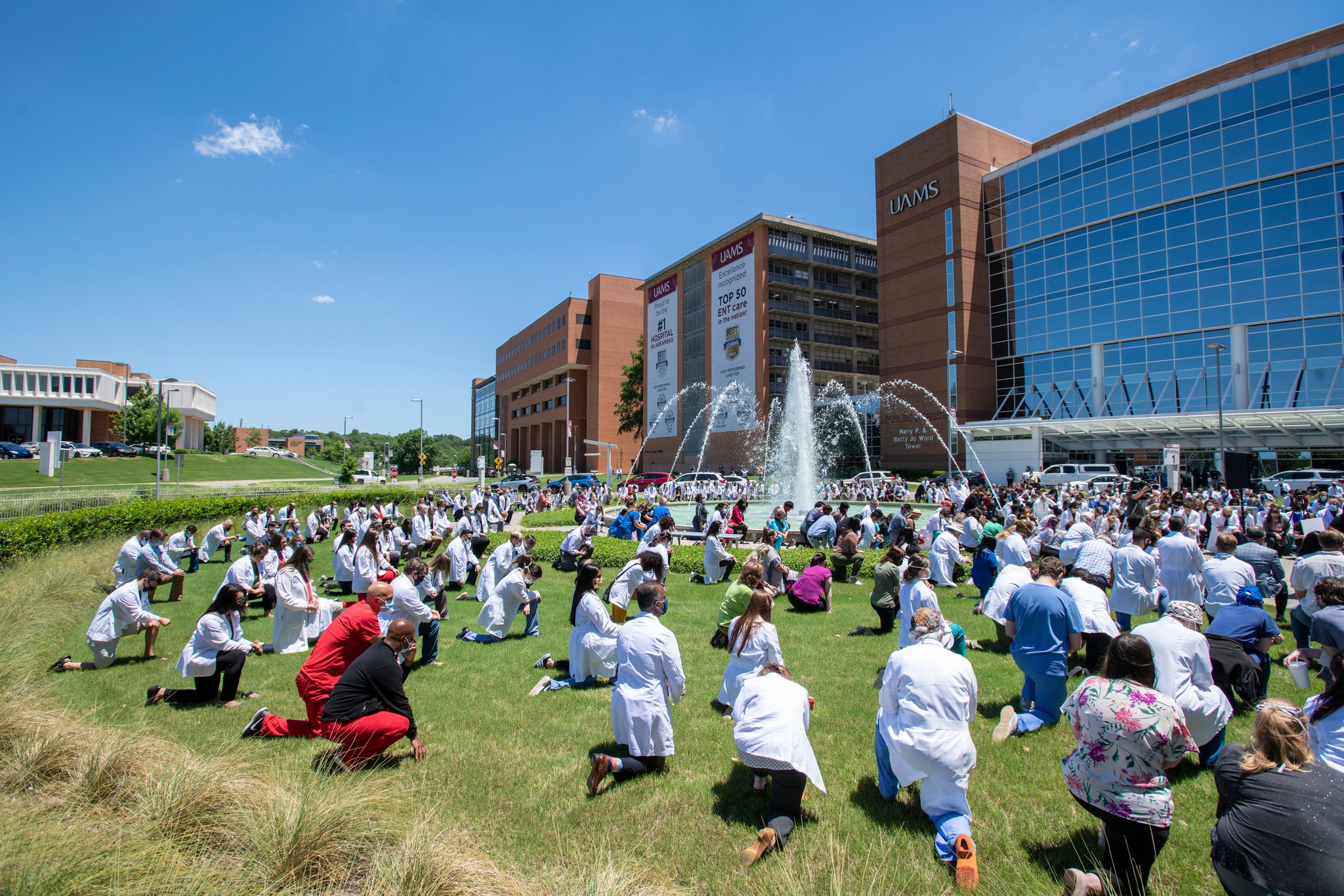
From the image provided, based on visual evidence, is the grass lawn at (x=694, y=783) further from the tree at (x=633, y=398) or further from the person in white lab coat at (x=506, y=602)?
the tree at (x=633, y=398)

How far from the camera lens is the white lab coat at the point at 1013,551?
1024cm

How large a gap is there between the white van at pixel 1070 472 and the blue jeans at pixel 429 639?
3653 centimetres

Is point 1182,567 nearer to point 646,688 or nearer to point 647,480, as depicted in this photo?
point 646,688

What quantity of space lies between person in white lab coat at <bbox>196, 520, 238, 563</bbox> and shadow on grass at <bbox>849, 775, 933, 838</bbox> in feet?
60.8

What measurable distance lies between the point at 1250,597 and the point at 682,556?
34.8 ft

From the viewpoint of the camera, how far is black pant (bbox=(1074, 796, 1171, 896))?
3.45 m

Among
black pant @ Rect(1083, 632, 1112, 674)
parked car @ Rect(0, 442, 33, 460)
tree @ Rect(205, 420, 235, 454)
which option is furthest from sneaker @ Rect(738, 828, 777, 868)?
tree @ Rect(205, 420, 235, 454)

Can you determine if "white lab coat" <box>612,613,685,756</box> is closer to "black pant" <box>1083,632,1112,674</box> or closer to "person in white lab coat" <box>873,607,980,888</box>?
"person in white lab coat" <box>873,607,980,888</box>

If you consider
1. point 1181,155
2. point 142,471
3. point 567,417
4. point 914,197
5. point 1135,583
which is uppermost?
point 914,197

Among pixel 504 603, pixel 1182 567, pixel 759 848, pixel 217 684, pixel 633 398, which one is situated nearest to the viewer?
pixel 759 848

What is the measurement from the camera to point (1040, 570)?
6172 millimetres

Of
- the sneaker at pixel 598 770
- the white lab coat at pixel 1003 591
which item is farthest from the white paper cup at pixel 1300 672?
the sneaker at pixel 598 770

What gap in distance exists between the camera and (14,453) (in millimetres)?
56000

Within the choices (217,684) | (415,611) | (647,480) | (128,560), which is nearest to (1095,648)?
(415,611)
